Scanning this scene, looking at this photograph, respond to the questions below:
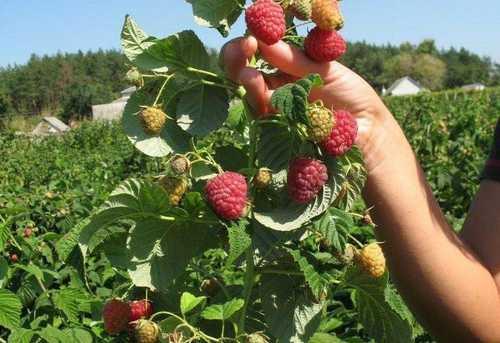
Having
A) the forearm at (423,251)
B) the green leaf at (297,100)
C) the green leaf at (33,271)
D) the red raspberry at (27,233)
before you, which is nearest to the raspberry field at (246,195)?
the green leaf at (297,100)

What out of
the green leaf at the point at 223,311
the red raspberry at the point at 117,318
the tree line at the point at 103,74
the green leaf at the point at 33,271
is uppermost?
the tree line at the point at 103,74

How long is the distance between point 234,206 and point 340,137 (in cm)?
18

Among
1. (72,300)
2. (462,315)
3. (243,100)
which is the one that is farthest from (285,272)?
(72,300)

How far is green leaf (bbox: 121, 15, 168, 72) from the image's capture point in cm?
107

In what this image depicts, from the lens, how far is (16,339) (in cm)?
163

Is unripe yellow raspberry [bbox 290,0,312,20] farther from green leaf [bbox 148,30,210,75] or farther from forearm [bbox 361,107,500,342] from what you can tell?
forearm [bbox 361,107,500,342]

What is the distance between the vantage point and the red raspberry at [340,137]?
96 centimetres

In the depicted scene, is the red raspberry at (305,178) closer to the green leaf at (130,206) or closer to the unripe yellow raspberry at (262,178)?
the unripe yellow raspberry at (262,178)

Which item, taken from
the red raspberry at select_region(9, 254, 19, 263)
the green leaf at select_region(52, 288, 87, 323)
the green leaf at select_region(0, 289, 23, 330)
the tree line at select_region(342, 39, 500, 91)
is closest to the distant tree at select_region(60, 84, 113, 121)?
the tree line at select_region(342, 39, 500, 91)

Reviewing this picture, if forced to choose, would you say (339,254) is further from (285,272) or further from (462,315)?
(462,315)

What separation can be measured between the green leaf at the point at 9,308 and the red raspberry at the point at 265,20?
3.35 feet

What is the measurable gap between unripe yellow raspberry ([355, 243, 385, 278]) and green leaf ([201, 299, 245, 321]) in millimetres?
190

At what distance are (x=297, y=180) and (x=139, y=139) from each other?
0.29m

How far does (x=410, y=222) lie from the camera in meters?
1.40
